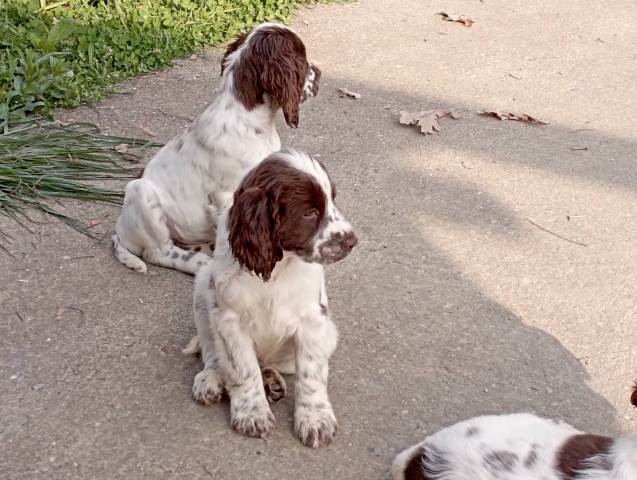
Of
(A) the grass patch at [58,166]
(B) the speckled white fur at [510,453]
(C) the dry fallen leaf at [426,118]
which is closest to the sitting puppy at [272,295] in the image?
(B) the speckled white fur at [510,453]

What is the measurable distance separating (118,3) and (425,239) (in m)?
4.17

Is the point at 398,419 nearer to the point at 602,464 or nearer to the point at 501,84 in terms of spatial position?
the point at 602,464

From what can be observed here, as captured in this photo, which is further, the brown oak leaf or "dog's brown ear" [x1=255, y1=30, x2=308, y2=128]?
the brown oak leaf

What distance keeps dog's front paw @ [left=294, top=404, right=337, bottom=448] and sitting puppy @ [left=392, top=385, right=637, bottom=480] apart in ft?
2.22

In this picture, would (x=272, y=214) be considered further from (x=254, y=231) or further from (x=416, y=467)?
(x=416, y=467)

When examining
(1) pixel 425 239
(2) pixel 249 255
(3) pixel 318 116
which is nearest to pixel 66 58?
(3) pixel 318 116

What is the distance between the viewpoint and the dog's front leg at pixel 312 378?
4129mm

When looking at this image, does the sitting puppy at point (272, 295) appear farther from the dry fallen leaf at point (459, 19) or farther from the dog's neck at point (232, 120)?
the dry fallen leaf at point (459, 19)

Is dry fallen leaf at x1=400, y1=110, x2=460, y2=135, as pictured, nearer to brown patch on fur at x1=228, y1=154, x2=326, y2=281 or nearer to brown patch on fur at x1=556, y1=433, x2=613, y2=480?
brown patch on fur at x1=228, y1=154, x2=326, y2=281

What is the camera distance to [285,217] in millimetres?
3916

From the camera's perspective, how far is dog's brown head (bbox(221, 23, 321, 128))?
202 inches

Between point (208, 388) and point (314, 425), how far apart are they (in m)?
0.55

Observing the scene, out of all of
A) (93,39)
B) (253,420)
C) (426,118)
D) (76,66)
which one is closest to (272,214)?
Result: (253,420)

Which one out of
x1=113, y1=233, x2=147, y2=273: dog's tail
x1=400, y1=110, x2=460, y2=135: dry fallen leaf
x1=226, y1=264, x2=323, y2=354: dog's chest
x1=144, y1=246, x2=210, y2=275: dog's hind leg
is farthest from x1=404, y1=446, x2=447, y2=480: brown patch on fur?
x1=400, y1=110, x2=460, y2=135: dry fallen leaf
